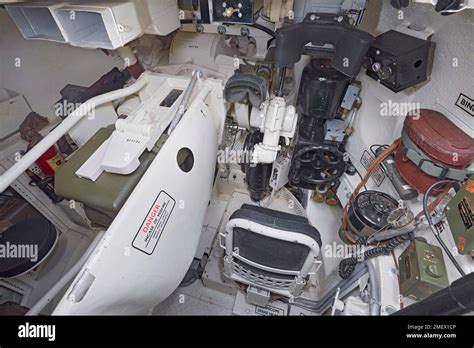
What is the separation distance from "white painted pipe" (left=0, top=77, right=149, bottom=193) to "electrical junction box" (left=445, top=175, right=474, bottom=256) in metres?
1.29

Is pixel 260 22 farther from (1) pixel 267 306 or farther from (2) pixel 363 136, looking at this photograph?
(1) pixel 267 306

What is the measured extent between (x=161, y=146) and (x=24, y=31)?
2.20 feet

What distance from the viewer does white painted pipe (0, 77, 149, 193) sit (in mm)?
799


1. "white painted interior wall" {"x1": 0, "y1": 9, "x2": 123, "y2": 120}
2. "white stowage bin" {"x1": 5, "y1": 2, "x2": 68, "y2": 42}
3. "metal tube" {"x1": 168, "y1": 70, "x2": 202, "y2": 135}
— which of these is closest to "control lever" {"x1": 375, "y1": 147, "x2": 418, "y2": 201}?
"metal tube" {"x1": 168, "y1": 70, "x2": 202, "y2": 135}

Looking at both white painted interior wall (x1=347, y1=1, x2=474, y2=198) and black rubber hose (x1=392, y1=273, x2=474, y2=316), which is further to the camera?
white painted interior wall (x1=347, y1=1, x2=474, y2=198)

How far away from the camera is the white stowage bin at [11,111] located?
1.31m

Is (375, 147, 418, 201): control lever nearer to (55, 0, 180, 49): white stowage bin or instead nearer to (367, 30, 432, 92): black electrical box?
(367, 30, 432, 92): black electrical box

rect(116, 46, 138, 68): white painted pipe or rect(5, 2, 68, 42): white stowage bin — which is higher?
rect(5, 2, 68, 42): white stowage bin

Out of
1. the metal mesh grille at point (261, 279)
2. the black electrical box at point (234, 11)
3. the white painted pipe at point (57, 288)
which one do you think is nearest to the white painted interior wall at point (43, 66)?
the black electrical box at point (234, 11)

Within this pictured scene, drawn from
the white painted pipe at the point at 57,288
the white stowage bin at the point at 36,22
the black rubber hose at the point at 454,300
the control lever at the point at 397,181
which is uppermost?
the white stowage bin at the point at 36,22

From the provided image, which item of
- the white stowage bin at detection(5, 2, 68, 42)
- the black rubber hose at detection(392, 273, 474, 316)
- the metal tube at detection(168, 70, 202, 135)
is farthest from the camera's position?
the metal tube at detection(168, 70, 202, 135)

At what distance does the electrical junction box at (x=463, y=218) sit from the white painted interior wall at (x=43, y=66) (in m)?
1.64

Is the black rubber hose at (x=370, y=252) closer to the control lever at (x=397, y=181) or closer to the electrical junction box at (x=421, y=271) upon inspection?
the electrical junction box at (x=421, y=271)

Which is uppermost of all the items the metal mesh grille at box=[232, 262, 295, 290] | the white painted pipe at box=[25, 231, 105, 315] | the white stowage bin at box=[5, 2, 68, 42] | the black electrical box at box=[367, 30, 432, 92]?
the white stowage bin at box=[5, 2, 68, 42]
